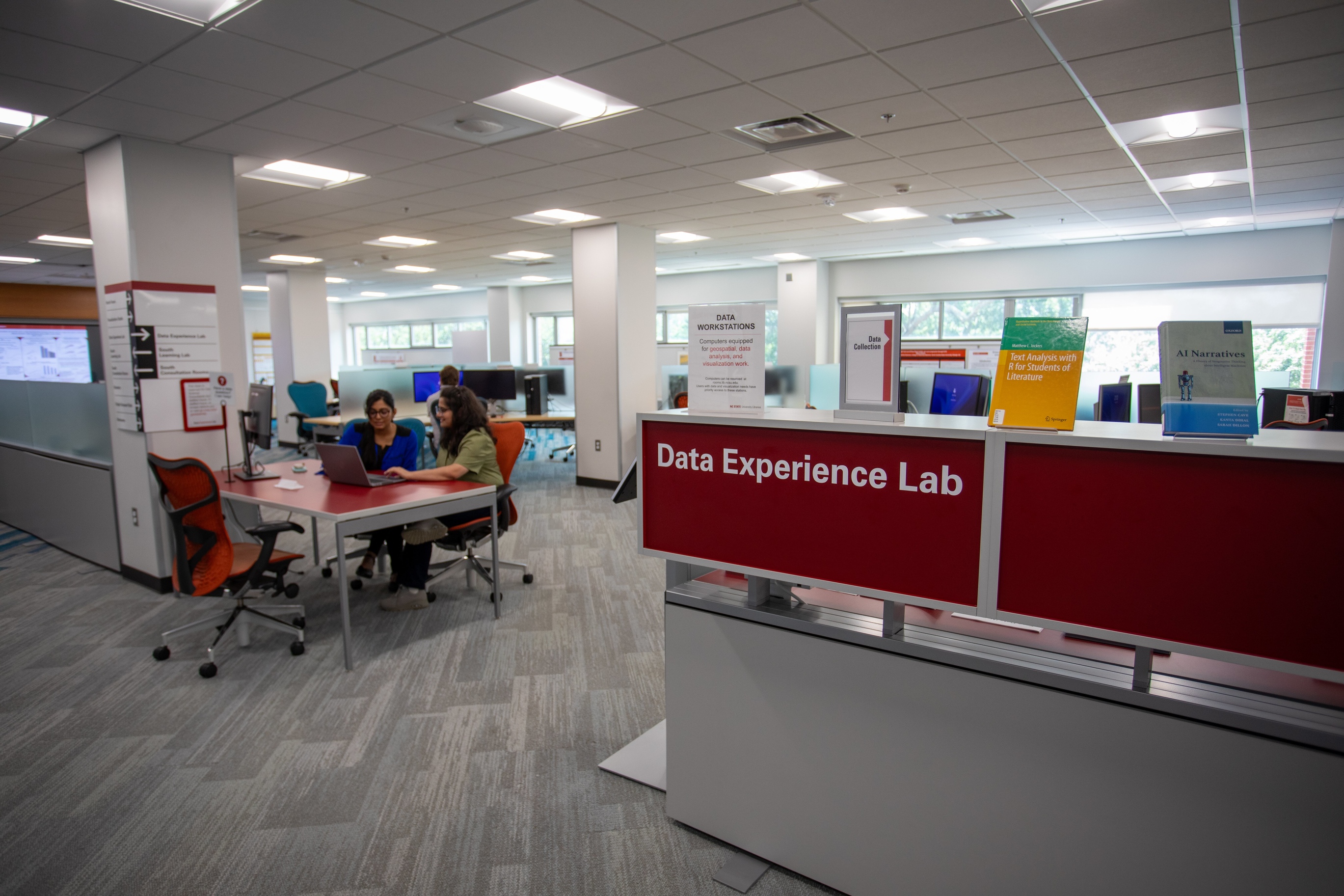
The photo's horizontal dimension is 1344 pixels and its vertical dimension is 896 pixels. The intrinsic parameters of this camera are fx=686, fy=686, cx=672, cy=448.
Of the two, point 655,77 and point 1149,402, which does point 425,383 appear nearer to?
Result: point 655,77

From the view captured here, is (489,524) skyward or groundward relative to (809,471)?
groundward

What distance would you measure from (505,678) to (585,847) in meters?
1.18

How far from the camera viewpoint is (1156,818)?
1.32 m

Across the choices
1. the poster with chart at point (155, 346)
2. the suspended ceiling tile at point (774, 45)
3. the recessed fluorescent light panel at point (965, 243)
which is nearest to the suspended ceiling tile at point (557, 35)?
the suspended ceiling tile at point (774, 45)

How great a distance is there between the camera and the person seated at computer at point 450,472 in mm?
3783

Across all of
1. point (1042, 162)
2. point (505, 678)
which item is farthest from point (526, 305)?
point (505, 678)

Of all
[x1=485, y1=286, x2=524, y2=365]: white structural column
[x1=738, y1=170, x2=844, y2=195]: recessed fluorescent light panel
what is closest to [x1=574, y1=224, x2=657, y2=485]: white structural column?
[x1=738, y1=170, x2=844, y2=195]: recessed fluorescent light panel

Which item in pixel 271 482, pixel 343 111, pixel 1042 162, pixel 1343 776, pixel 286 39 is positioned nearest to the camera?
pixel 1343 776

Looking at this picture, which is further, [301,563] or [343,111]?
[301,563]

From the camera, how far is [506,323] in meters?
13.2

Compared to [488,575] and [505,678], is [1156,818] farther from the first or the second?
[488,575]

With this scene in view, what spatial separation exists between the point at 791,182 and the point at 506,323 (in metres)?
8.90

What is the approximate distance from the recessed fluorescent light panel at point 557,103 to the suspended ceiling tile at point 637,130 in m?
0.06

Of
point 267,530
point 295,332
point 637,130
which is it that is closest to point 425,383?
point 295,332
